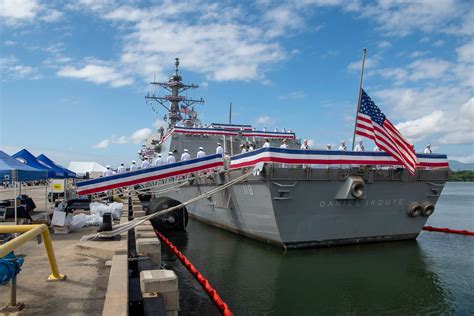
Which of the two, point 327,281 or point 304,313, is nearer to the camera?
point 304,313

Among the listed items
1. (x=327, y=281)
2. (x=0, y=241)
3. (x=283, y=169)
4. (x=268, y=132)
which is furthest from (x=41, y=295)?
(x=268, y=132)

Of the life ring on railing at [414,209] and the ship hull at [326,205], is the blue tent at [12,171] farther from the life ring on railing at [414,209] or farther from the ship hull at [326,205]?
the life ring on railing at [414,209]

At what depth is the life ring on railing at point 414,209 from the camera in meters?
13.2

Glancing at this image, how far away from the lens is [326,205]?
12.0 metres

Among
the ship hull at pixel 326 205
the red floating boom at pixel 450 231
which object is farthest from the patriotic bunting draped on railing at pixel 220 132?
the red floating boom at pixel 450 231

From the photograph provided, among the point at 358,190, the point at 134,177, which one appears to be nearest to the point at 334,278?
the point at 358,190

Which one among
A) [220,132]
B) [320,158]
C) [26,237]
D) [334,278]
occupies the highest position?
[220,132]

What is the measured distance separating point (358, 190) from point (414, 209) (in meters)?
2.64

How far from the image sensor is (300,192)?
11.7 metres

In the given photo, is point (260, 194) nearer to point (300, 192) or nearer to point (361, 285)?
point (300, 192)

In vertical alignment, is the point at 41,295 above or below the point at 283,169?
below

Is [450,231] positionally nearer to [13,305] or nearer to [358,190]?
[358,190]

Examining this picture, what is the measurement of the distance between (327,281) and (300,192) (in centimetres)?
291

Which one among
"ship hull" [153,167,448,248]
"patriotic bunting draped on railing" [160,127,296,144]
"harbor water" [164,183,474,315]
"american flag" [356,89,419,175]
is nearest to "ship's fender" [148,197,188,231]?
"harbor water" [164,183,474,315]
